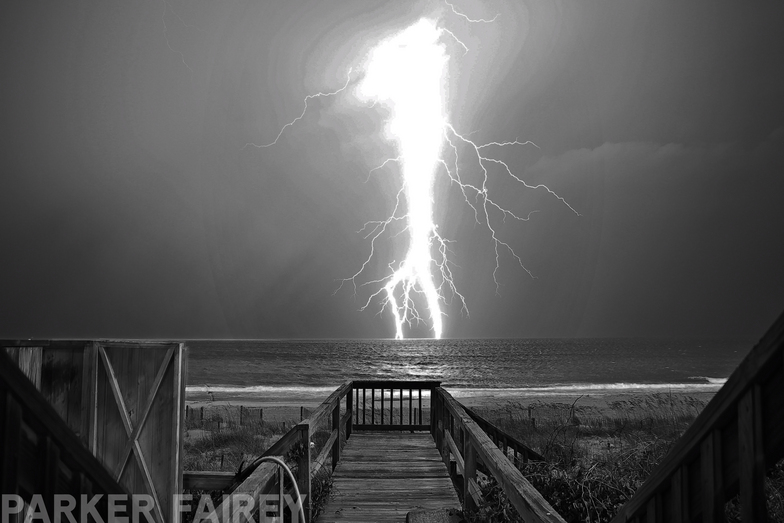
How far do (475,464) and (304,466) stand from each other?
1.59 metres

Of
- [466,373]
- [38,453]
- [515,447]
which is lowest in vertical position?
[466,373]

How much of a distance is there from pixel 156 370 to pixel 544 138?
13142 cm

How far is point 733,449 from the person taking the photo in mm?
1193

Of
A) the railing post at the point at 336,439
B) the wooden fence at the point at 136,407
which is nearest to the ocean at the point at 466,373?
the railing post at the point at 336,439

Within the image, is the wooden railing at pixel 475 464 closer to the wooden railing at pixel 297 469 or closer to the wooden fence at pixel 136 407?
the wooden railing at pixel 297 469

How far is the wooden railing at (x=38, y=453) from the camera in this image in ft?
2.51

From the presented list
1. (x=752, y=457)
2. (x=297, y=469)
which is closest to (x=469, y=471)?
(x=297, y=469)

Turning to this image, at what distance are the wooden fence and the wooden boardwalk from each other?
5.52 feet

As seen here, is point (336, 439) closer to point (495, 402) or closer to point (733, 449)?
point (733, 449)

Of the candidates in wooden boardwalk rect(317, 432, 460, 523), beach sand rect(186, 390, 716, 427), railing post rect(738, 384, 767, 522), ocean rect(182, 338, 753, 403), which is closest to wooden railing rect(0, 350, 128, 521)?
railing post rect(738, 384, 767, 522)

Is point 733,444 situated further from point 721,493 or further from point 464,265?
point 464,265

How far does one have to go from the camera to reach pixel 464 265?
87938mm

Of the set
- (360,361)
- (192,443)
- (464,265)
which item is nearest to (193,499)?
(192,443)

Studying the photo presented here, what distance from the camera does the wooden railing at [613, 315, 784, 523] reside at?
1076 millimetres
